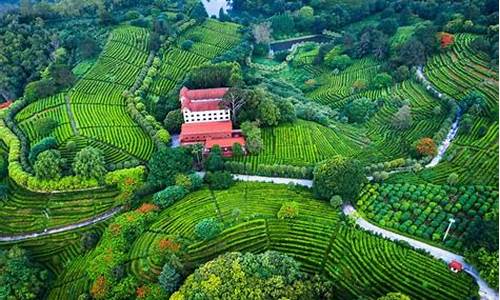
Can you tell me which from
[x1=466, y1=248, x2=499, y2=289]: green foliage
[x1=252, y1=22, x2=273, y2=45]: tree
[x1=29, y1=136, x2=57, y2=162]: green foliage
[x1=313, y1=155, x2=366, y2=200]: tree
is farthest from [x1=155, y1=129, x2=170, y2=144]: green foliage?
[x1=252, y1=22, x2=273, y2=45]: tree

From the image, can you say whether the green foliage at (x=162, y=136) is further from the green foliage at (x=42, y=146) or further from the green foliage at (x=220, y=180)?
the green foliage at (x=42, y=146)

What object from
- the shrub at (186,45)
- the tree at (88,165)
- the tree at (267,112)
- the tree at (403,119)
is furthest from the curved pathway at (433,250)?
the shrub at (186,45)

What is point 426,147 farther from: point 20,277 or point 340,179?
point 20,277

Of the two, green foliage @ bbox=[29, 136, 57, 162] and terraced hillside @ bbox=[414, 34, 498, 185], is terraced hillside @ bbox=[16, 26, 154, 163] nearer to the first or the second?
green foliage @ bbox=[29, 136, 57, 162]

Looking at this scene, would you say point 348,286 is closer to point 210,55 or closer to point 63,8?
point 210,55

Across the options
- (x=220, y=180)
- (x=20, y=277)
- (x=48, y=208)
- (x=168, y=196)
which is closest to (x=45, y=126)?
(x=48, y=208)

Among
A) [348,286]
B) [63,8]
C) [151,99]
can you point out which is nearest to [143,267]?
[348,286]
